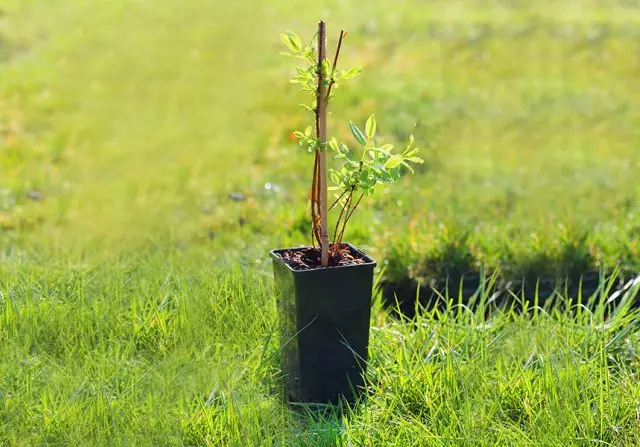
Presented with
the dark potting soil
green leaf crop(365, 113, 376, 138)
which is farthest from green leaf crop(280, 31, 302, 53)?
the dark potting soil

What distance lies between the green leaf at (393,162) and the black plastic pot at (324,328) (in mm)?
316

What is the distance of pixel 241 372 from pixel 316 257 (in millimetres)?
466

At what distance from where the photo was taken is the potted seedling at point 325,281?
2.50 metres

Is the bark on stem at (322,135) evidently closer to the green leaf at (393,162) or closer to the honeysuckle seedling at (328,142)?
the honeysuckle seedling at (328,142)

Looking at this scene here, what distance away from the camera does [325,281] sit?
2.53m

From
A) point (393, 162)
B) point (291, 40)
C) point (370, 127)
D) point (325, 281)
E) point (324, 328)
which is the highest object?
point (291, 40)

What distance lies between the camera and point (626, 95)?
22.3 ft

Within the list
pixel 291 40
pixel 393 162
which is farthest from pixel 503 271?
pixel 291 40

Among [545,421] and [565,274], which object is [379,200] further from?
[545,421]

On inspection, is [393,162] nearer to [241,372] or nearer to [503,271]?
[241,372]

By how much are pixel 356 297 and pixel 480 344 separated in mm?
531

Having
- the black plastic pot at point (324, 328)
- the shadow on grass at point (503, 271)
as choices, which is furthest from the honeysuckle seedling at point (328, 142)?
the shadow on grass at point (503, 271)

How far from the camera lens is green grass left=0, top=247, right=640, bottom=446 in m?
2.40

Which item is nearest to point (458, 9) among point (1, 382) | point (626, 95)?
point (626, 95)
